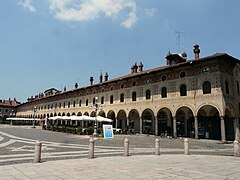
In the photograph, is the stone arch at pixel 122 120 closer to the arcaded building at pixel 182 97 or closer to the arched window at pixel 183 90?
the arcaded building at pixel 182 97

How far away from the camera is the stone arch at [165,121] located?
28016mm

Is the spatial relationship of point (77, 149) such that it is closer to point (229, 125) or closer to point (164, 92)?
point (164, 92)

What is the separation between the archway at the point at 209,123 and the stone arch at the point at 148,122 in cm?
694

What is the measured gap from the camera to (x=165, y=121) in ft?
95.7

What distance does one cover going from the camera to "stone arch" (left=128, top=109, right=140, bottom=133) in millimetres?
32794

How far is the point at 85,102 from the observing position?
133 ft

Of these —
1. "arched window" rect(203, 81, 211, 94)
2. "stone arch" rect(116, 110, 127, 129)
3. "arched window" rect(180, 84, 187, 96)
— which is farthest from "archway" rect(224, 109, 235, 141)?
"stone arch" rect(116, 110, 127, 129)

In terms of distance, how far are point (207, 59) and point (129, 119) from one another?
15.8 meters

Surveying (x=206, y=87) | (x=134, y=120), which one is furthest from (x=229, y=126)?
(x=134, y=120)

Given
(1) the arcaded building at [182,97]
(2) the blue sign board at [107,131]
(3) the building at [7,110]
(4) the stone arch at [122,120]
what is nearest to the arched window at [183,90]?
(1) the arcaded building at [182,97]

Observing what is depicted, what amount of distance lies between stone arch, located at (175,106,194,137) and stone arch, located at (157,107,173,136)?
3.72ft

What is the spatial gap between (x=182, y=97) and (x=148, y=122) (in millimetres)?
8175

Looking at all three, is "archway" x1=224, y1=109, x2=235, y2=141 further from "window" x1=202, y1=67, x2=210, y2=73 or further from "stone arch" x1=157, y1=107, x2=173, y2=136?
"stone arch" x1=157, y1=107, x2=173, y2=136

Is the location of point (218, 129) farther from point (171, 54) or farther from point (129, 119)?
point (129, 119)
